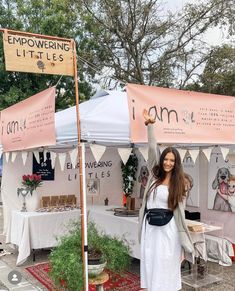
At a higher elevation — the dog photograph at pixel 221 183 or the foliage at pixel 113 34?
the foliage at pixel 113 34

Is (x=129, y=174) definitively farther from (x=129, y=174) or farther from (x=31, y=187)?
(x=31, y=187)

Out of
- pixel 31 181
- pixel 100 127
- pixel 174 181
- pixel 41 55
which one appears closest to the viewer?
pixel 174 181

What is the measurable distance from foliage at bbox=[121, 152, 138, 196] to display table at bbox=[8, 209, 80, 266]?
1.46 meters

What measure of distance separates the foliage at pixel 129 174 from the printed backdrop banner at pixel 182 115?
10.8 ft

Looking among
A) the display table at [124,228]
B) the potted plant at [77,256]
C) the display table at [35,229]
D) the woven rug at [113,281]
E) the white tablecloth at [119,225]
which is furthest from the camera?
the display table at [35,229]

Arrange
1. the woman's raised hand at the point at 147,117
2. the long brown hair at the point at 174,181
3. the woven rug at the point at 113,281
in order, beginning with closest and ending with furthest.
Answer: the long brown hair at the point at 174,181 → the woman's raised hand at the point at 147,117 → the woven rug at the point at 113,281

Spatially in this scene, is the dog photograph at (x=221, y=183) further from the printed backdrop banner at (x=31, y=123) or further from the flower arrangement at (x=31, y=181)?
the printed backdrop banner at (x=31, y=123)

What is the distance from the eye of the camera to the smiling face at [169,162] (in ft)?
9.95

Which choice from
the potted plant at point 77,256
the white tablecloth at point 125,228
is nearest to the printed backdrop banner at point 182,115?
the potted plant at point 77,256

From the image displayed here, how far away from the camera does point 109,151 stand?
725cm

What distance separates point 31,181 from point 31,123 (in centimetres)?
245

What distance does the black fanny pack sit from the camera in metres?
3.03

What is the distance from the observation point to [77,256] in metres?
3.61

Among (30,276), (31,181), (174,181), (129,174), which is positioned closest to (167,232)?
(174,181)
